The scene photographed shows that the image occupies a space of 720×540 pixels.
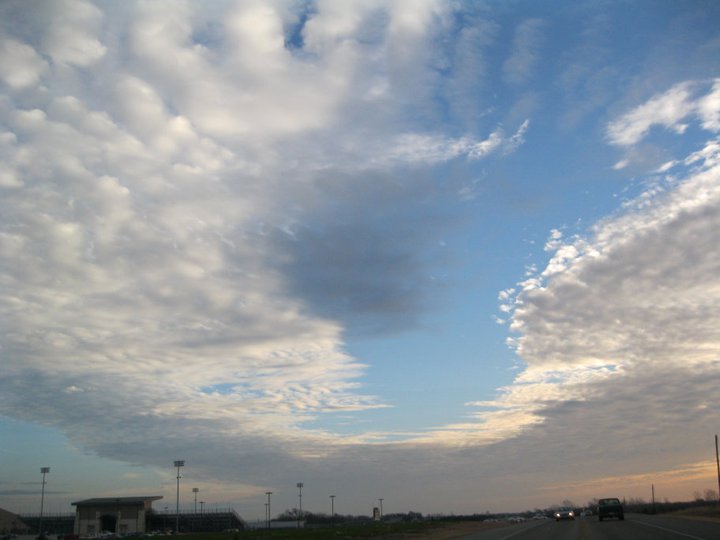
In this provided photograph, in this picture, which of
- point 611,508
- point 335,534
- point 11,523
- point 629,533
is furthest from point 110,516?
point 629,533

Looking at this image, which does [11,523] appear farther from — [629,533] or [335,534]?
[629,533]

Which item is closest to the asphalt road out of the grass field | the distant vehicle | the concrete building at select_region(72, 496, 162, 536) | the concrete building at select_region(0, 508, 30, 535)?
the distant vehicle

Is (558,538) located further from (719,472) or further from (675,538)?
Answer: (719,472)

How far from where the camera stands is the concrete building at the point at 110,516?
A: 14250 centimetres

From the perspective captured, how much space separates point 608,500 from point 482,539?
3170 cm

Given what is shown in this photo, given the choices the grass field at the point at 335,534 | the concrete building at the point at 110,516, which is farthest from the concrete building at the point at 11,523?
the grass field at the point at 335,534

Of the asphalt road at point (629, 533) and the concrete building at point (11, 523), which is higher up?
the asphalt road at point (629, 533)

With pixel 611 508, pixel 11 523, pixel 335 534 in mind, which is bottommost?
pixel 11 523

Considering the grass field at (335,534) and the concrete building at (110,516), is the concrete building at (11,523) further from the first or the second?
the grass field at (335,534)

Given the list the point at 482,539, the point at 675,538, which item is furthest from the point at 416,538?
the point at 675,538

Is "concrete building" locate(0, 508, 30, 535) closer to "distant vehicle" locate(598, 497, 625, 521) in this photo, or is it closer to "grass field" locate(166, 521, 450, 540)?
"grass field" locate(166, 521, 450, 540)

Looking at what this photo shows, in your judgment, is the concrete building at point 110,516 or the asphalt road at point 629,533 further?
the concrete building at point 110,516

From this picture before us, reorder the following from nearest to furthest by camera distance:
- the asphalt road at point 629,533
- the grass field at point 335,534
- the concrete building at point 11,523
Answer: the asphalt road at point 629,533, the grass field at point 335,534, the concrete building at point 11,523

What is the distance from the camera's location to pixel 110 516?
143 meters
